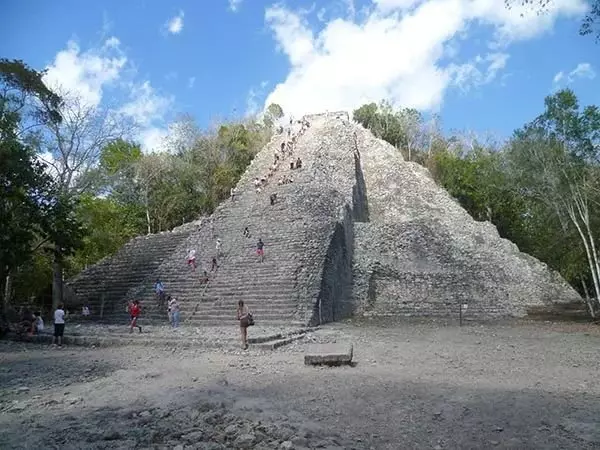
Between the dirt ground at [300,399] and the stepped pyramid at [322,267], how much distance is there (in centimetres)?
628

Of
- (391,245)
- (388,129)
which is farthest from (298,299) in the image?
(388,129)

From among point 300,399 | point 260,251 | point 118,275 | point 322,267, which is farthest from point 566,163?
point 118,275

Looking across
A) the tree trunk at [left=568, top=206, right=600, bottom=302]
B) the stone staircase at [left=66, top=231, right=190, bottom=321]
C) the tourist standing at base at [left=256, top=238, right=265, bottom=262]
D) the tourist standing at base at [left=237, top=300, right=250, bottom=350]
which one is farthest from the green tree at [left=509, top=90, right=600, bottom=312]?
the stone staircase at [left=66, top=231, right=190, bottom=321]

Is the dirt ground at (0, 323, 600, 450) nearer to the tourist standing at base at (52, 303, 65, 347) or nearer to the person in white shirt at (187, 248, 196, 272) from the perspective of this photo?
the tourist standing at base at (52, 303, 65, 347)

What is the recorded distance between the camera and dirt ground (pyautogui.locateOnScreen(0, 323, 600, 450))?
5277 millimetres

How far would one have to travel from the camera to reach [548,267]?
83.4ft

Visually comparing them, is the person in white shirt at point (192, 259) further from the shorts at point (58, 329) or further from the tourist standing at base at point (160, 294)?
the shorts at point (58, 329)

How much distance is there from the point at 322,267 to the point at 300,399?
11175 mm

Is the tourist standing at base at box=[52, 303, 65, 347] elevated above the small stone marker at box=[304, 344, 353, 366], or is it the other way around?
the tourist standing at base at box=[52, 303, 65, 347]

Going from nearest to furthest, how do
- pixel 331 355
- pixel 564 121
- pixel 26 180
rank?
pixel 331 355 < pixel 26 180 < pixel 564 121

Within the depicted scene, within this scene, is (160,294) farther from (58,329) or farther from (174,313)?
(58,329)

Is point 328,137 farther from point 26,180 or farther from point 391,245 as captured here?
point 26,180

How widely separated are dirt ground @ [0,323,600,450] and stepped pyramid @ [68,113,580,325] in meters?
6.28

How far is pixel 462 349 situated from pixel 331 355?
3.94 meters
